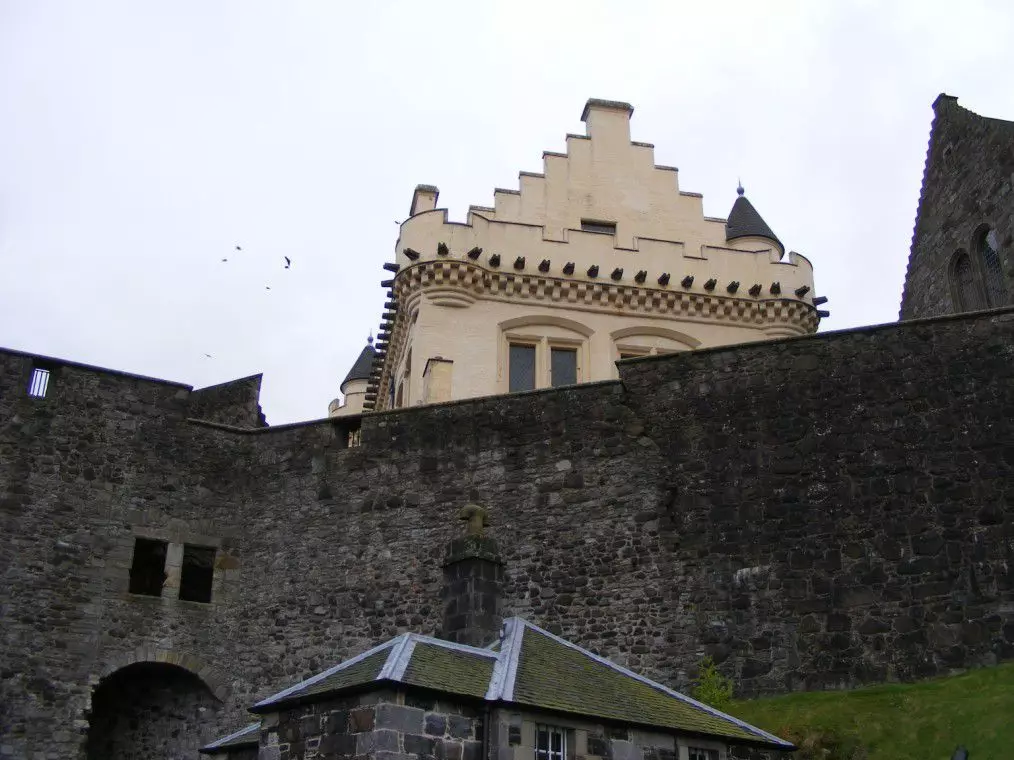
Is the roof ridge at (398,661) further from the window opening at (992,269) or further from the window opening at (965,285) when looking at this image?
the window opening at (965,285)

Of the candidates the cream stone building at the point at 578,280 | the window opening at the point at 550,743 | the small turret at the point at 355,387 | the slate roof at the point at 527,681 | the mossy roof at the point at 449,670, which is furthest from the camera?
the small turret at the point at 355,387

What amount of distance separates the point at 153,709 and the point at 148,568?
88.7 inches

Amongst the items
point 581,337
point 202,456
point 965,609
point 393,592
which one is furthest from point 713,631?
point 581,337

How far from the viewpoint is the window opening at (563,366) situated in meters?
29.1

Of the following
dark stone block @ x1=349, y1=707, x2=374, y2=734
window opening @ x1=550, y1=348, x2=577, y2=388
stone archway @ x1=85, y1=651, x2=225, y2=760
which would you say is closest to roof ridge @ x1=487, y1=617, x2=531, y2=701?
dark stone block @ x1=349, y1=707, x2=374, y2=734

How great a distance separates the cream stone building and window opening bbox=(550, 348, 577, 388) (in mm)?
29

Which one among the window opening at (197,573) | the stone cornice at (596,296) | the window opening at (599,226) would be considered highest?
the window opening at (599,226)

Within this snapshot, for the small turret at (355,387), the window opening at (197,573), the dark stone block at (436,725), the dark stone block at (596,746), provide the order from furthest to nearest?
the small turret at (355,387) → the window opening at (197,573) → the dark stone block at (596,746) → the dark stone block at (436,725)

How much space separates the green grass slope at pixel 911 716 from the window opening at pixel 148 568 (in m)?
9.45

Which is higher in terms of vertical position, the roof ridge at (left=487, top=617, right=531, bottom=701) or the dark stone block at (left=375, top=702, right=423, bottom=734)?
the roof ridge at (left=487, top=617, right=531, bottom=701)

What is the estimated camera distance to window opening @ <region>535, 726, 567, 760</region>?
1220 cm

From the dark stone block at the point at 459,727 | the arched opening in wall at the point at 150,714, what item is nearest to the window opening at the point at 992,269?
the dark stone block at the point at 459,727

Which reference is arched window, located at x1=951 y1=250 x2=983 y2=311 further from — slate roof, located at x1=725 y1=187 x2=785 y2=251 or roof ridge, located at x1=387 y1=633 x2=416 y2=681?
roof ridge, located at x1=387 y1=633 x2=416 y2=681

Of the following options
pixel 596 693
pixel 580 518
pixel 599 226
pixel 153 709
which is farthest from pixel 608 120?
pixel 596 693
